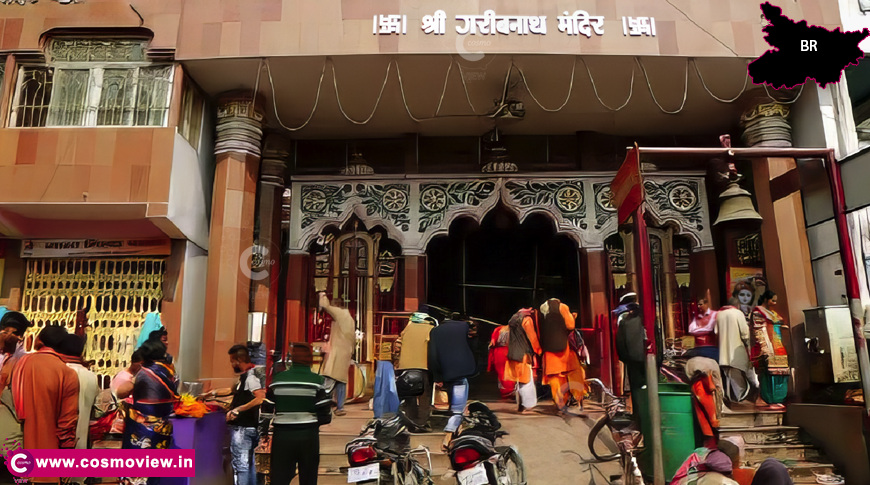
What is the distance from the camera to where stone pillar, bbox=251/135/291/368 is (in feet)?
28.8

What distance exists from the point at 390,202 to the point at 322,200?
1144 millimetres

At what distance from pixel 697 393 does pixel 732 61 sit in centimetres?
472

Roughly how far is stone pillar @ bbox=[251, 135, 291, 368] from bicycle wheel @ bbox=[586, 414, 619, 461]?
4.86 metres

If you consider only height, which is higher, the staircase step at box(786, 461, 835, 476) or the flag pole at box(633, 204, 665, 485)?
the flag pole at box(633, 204, 665, 485)

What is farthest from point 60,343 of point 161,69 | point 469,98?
point 469,98

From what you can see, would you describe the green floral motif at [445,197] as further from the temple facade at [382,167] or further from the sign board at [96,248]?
the sign board at [96,248]

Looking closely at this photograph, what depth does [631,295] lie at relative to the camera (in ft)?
28.6

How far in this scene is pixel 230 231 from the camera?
8.36 meters

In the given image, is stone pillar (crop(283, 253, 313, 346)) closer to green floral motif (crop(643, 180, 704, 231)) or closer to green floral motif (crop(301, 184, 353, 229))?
green floral motif (crop(301, 184, 353, 229))

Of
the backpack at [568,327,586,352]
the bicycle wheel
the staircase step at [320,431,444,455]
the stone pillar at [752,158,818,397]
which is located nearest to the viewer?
the bicycle wheel

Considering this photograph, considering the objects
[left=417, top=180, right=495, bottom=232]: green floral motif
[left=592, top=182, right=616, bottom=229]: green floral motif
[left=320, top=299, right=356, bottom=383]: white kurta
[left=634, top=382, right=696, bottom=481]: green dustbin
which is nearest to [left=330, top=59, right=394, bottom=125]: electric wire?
[left=417, top=180, right=495, bottom=232]: green floral motif

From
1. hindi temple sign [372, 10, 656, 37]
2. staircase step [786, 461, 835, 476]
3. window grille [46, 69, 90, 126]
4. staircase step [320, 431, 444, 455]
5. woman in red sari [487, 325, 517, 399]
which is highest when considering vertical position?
hindi temple sign [372, 10, 656, 37]

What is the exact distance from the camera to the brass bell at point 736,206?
8.38m

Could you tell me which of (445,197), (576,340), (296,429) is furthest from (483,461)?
(445,197)
